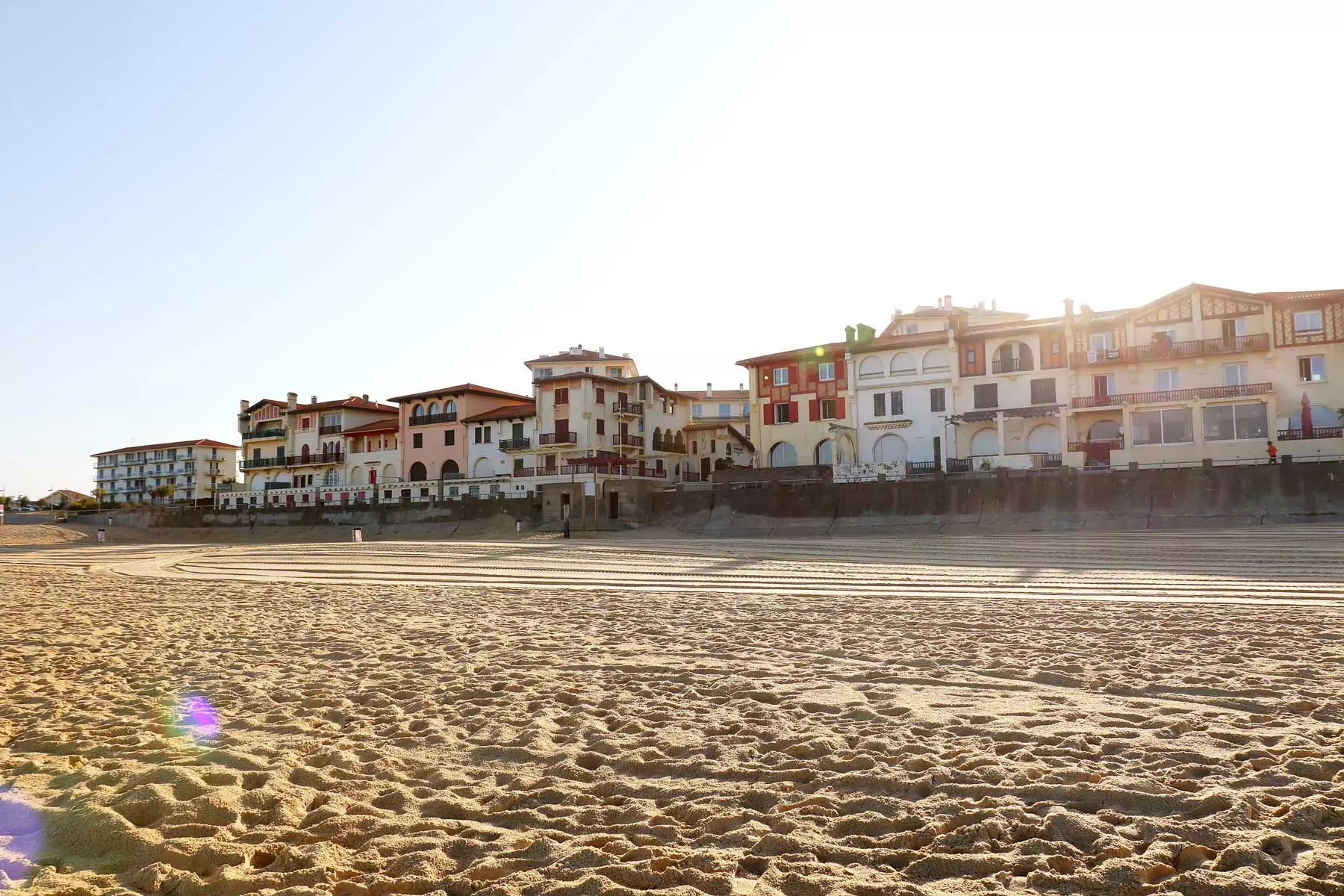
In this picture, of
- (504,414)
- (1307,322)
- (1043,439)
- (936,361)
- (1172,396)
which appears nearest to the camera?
(1307,322)

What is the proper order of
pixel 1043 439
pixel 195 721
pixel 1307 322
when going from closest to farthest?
pixel 195 721
pixel 1307 322
pixel 1043 439

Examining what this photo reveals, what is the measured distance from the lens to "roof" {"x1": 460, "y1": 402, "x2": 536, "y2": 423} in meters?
71.1

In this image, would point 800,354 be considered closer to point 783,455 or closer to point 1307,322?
point 783,455

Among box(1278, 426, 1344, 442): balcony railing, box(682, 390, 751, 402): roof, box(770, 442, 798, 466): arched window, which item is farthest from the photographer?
box(682, 390, 751, 402): roof

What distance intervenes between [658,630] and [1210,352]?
152 ft

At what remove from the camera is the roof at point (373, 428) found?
3137 inches

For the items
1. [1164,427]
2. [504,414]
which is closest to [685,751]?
[1164,427]

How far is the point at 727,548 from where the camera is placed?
31984 mm

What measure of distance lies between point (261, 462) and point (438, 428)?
86.3 ft

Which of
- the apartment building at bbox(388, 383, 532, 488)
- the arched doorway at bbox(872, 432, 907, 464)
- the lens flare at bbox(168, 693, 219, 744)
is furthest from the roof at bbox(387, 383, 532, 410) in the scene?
the lens flare at bbox(168, 693, 219, 744)

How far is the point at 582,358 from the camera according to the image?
87.5 m

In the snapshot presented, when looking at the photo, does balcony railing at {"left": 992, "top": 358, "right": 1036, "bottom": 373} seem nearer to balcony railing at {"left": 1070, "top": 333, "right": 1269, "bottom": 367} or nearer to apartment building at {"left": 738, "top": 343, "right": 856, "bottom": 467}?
balcony railing at {"left": 1070, "top": 333, "right": 1269, "bottom": 367}

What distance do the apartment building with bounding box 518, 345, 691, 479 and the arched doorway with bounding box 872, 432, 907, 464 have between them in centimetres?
1593

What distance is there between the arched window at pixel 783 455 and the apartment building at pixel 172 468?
319 feet
